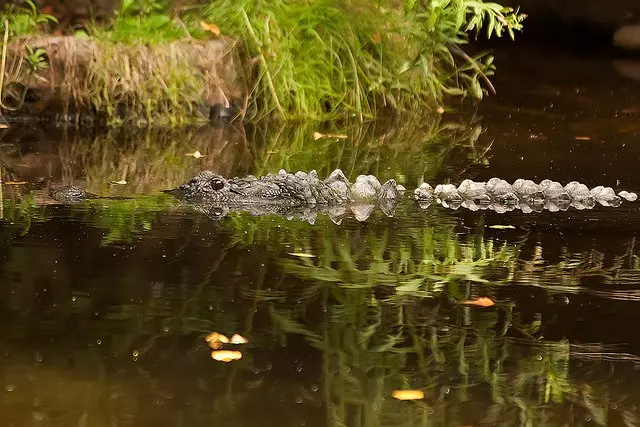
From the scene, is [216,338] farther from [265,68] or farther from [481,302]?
[265,68]

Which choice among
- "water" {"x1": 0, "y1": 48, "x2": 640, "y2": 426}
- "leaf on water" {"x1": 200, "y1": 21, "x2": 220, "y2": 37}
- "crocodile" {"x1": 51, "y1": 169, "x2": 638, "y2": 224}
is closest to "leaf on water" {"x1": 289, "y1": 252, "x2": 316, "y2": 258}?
"water" {"x1": 0, "y1": 48, "x2": 640, "y2": 426}

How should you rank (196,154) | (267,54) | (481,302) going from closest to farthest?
(481,302), (196,154), (267,54)

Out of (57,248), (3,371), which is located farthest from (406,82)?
(3,371)

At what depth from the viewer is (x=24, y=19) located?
8.06 m

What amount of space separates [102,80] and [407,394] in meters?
5.21

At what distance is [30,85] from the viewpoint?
7816 mm

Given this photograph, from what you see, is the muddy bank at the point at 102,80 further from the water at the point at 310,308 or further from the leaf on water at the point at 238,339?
the leaf on water at the point at 238,339

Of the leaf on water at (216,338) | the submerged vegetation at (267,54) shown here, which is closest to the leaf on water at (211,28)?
the submerged vegetation at (267,54)

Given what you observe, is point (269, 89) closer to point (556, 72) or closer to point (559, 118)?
point (559, 118)

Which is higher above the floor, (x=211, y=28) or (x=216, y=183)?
(x=211, y=28)

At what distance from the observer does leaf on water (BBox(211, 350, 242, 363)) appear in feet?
11.0

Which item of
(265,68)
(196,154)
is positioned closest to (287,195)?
(196,154)

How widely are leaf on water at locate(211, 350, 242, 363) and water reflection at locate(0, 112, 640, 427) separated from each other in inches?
0.5

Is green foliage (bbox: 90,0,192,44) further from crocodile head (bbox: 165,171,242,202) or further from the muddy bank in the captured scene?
crocodile head (bbox: 165,171,242,202)
